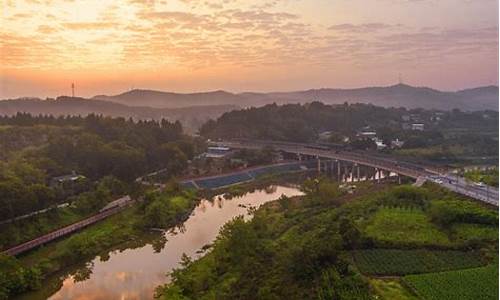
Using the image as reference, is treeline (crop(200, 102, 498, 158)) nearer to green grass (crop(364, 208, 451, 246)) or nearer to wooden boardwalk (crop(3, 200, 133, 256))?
green grass (crop(364, 208, 451, 246))

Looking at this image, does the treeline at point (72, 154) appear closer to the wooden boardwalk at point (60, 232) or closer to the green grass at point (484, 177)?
the wooden boardwalk at point (60, 232)

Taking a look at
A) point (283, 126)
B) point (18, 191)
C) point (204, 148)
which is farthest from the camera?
point (283, 126)

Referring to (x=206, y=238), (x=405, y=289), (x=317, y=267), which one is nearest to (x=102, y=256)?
(x=206, y=238)

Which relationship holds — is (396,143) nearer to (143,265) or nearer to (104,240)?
(104,240)

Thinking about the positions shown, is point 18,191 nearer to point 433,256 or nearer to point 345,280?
point 345,280

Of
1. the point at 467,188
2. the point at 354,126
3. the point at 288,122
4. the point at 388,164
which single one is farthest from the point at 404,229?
the point at 354,126

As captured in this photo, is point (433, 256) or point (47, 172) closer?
point (433, 256)

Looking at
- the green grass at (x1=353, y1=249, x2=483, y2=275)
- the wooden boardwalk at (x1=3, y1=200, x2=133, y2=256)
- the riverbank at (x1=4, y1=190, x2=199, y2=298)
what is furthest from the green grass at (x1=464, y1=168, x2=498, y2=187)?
the wooden boardwalk at (x1=3, y1=200, x2=133, y2=256)
